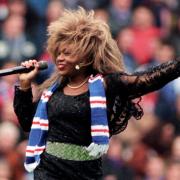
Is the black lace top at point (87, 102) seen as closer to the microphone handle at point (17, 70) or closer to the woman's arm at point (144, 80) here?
the woman's arm at point (144, 80)

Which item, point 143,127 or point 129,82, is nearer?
point 129,82

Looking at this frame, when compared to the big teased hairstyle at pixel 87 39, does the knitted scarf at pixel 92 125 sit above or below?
below

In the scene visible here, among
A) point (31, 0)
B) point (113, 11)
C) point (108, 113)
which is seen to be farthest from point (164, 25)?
point (108, 113)

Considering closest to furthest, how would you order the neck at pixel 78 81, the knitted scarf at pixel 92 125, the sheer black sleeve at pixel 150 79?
the sheer black sleeve at pixel 150 79, the knitted scarf at pixel 92 125, the neck at pixel 78 81

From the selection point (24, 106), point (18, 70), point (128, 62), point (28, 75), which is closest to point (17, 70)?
point (18, 70)

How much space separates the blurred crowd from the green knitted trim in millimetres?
3056

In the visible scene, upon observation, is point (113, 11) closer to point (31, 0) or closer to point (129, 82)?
point (31, 0)

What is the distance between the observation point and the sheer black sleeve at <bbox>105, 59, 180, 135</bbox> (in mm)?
6500

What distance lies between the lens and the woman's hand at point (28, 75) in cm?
657

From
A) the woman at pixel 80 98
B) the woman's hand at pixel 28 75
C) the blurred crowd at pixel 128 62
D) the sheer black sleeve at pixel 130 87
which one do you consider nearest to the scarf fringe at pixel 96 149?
the woman at pixel 80 98

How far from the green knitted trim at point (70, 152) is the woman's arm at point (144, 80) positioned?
1.40ft

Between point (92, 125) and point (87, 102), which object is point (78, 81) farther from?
point (92, 125)

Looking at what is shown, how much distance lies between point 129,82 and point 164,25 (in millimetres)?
6218

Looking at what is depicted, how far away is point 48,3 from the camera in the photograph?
41.3ft
